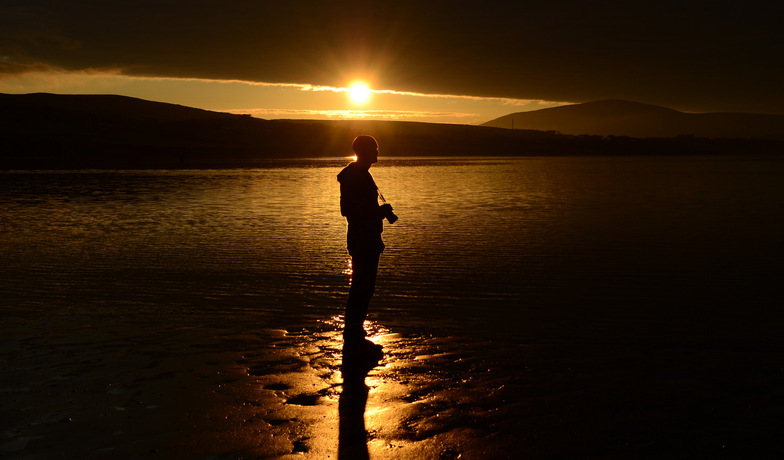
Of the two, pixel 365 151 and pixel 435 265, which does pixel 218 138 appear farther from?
pixel 365 151

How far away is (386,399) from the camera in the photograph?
542 cm

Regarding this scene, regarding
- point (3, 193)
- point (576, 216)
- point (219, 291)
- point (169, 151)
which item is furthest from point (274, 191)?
point (169, 151)

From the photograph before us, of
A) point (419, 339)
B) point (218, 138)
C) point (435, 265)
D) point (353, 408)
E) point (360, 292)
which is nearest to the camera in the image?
point (353, 408)

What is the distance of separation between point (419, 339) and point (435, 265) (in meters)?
4.88

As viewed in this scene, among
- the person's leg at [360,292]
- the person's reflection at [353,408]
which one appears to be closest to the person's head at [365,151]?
the person's leg at [360,292]

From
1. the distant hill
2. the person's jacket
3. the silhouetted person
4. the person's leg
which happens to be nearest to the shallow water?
the person's leg

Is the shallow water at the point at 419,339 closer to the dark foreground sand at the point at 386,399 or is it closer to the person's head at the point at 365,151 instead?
the dark foreground sand at the point at 386,399

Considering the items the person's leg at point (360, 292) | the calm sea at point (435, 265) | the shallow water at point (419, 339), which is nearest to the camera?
the shallow water at point (419, 339)

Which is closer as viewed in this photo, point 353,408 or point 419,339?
point 353,408

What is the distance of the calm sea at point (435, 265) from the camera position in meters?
8.36

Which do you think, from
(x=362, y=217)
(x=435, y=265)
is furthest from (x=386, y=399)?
(x=435, y=265)

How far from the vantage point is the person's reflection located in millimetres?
4520

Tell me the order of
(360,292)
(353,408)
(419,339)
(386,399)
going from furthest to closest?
(360,292) → (419,339) → (386,399) → (353,408)

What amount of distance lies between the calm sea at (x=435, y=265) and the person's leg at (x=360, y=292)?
57cm
